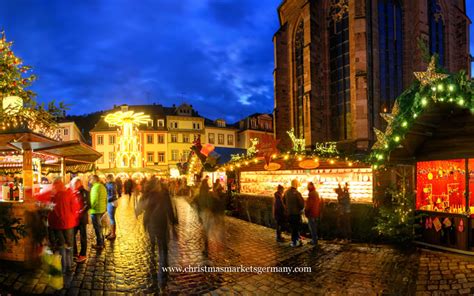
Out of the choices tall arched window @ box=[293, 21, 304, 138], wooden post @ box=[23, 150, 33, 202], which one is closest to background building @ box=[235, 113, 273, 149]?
tall arched window @ box=[293, 21, 304, 138]

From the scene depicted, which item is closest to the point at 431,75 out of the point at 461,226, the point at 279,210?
the point at 461,226

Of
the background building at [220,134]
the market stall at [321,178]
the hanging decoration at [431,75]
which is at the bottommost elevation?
the market stall at [321,178]

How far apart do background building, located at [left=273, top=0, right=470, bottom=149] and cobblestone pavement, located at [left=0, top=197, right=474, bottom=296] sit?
15.1 m

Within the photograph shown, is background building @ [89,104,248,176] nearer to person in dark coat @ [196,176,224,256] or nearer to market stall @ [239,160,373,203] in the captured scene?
market stall @ [239,160,373,203]

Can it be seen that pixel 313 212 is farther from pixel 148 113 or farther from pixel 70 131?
pixel 70 131

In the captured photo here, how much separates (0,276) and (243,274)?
4.66 metres

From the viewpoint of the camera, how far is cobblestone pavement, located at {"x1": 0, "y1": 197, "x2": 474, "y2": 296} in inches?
225

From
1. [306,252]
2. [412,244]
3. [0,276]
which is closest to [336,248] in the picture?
[306,252]

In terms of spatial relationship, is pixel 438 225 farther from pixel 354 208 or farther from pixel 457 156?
pixel 354 208

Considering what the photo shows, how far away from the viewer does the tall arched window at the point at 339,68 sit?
80.9ft

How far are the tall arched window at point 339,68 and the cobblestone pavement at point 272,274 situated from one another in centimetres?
1701

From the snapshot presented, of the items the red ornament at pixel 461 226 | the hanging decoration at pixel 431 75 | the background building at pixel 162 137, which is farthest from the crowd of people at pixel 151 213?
the background building at pixel 162 137

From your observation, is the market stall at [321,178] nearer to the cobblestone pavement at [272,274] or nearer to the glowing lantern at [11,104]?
the cobblestone pavement at [272,274]

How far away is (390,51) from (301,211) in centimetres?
1911
